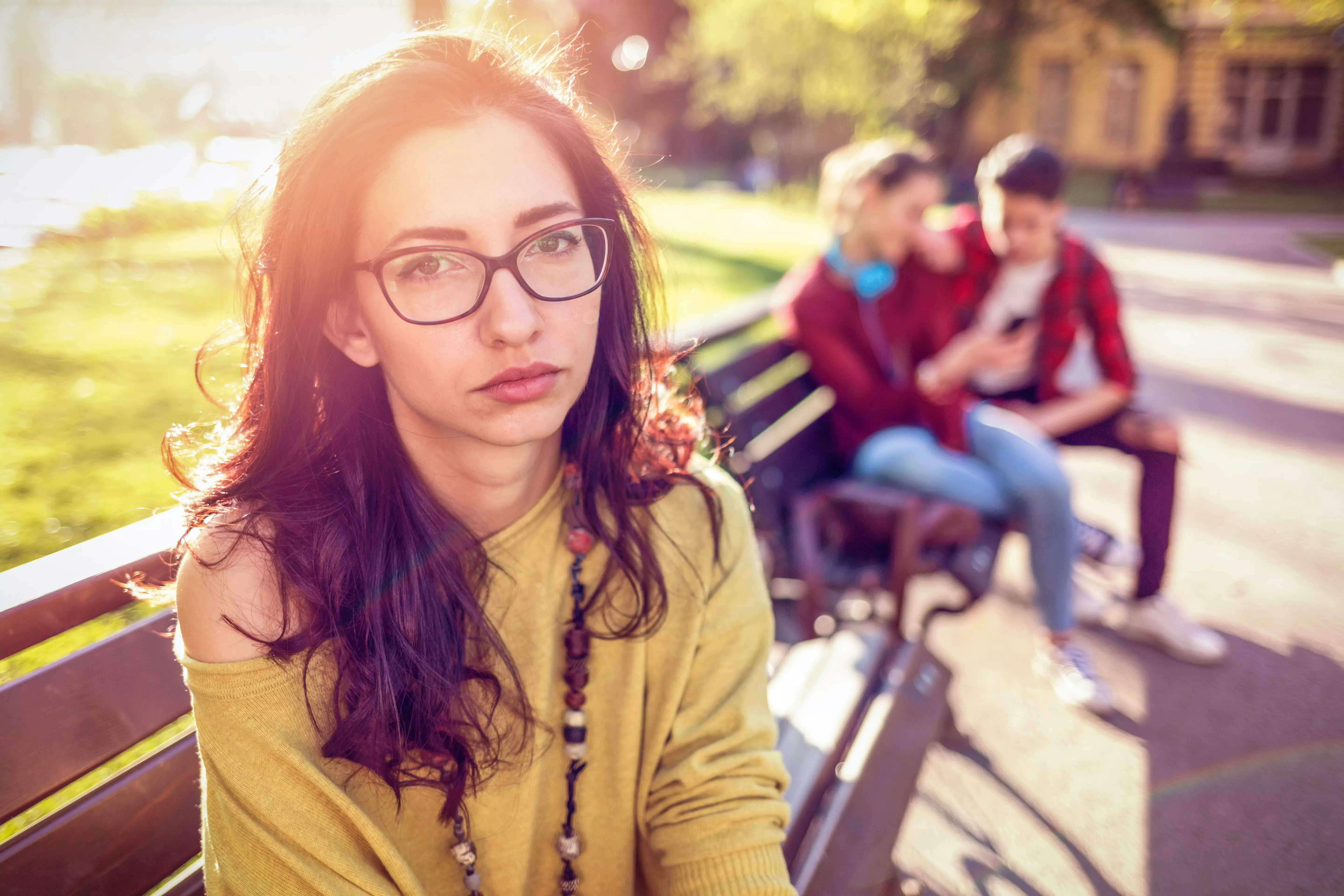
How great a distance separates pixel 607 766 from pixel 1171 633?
311cm

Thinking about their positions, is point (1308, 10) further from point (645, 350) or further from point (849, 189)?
point (645, 350)

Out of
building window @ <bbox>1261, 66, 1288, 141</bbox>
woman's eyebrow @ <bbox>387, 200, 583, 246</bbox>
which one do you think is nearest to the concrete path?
woman's eyebrow @ <bbox>387, 200, 583, 246</bbox>

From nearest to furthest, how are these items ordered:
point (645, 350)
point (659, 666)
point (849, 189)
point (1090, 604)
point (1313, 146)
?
point (659, 666), point (645, 350), point (849, 189), point (1090, 604), point (1313, 146)

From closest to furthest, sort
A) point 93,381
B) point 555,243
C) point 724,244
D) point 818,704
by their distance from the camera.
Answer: point 555,243 → point 818,704 → point 93,381 → point 724,244

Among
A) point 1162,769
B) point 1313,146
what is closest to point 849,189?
point 1162,769

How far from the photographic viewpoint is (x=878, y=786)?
7.06 feet

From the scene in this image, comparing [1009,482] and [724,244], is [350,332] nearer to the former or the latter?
[1009,482]

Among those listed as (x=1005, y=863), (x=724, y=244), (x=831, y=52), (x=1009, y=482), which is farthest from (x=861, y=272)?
(x=831, y=52)

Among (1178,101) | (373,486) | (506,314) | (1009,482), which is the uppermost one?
(1178,101)

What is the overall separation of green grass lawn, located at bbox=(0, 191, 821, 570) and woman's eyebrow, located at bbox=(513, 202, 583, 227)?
0.39 metres

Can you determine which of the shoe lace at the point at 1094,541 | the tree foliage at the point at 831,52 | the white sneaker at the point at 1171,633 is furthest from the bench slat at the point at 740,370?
the tree foliage at the point at 831,52

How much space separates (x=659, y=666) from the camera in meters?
1.73

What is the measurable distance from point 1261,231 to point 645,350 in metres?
21.3

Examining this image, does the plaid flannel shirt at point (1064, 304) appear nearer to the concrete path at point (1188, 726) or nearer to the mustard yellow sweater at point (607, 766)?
the concrete path at point (1188, 726)
